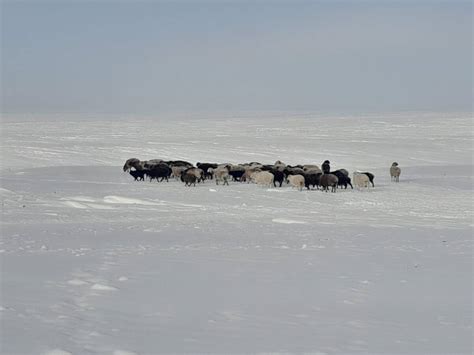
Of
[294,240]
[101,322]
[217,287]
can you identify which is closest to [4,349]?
[101,322]

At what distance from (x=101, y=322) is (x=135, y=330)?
39 cm

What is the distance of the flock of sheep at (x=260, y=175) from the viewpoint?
25.8 meters

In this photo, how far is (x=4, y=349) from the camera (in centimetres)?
518

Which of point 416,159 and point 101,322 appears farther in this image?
point 416,159

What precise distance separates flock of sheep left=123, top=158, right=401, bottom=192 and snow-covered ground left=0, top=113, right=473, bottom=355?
1.84 m

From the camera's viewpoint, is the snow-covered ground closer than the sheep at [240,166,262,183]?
Yes

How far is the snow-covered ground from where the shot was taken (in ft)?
19.9

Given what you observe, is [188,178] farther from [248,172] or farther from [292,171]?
[292,171]

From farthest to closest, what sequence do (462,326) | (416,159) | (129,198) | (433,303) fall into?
(416,159) < (129,198) < (433,303) < (462,326)

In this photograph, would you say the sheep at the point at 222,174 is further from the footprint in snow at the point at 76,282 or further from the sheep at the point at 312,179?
the footprint in snow at the point at 76,282

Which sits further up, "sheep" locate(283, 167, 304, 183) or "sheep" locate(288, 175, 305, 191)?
"sheep" locate(283, 167, 304, 183)

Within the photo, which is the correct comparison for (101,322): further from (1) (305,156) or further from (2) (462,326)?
(1) (305,156)

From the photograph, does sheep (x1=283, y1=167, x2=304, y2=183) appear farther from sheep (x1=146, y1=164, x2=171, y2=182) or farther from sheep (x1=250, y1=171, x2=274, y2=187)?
sheep (x1=146, y1=164, x2=171, y2=182)

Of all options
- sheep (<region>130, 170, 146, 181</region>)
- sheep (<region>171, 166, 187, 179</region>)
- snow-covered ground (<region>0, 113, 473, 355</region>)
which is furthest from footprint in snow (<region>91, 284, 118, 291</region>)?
sheep (<region>171, 166, 187, 179</region>)
